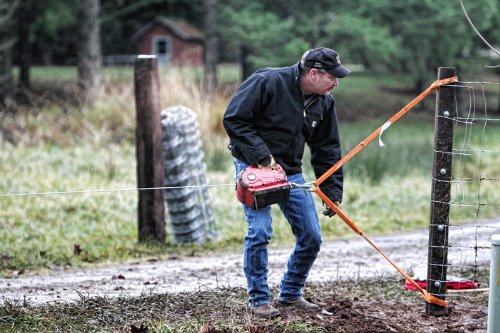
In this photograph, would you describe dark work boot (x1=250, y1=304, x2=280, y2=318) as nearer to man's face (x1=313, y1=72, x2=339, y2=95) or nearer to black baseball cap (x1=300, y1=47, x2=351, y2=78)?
man's face (x1=313, y1=72, x2=339, y2=95)

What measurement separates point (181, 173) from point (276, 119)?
365 centimetres

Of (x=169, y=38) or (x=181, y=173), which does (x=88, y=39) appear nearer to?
(x=181, y=173)

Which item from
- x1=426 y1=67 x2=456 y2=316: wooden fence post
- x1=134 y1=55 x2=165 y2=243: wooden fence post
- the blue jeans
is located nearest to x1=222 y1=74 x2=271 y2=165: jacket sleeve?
the blue jeans

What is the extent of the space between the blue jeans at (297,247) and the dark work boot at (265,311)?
0.03m

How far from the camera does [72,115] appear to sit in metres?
Result: 16.3

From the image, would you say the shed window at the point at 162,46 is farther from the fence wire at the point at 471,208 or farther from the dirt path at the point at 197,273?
the dirt path at the point at 197,273

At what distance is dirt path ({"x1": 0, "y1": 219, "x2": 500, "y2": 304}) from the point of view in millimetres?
6855

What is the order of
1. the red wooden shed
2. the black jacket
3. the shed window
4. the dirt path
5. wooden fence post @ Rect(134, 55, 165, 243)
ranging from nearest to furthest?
the black jacket, the dirt path, wooden fence post @ Rect(134, 55, 165, 243), the red wooden shed, the shed window

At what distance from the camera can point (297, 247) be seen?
600 centimetres

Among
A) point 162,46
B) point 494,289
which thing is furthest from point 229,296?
point 162,46

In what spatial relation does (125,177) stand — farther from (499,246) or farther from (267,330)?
(499,246)

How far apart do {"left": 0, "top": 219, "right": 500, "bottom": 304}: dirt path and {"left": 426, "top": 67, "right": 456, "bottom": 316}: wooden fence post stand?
0.26 metres

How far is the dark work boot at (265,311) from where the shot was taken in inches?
227

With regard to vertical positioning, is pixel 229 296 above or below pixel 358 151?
below
